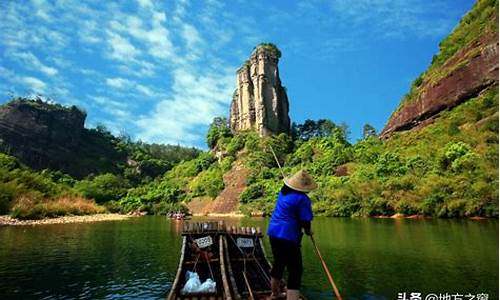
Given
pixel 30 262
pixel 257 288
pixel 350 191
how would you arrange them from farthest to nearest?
pixel 350 191, pixel 30 262, pixel 257 288

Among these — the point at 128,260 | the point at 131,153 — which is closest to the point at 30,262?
the point at 128,260

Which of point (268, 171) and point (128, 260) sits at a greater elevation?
point (268, 171)

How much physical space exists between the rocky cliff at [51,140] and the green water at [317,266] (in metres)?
101

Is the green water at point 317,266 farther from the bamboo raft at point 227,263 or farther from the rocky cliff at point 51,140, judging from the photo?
the rocky cliff at point 51,140

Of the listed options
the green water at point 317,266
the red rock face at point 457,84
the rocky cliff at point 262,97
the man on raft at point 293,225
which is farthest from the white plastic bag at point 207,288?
the rocky cliff at point 262,97

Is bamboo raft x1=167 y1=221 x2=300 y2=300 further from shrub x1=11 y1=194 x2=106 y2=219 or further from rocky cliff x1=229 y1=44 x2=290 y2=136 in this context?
rocky cliff x1=229 y1=44 x2=290 y2=136

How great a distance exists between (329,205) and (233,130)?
218 ft

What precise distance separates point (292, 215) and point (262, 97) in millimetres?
101133

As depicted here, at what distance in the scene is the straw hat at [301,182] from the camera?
6688 millimetres

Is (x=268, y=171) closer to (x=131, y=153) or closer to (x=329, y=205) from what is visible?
(x=329, y=205)

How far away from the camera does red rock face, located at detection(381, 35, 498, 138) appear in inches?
2296

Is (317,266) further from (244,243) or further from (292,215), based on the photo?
(292,215)

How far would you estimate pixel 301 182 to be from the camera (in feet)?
22.2

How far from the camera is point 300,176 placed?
6.91 m
